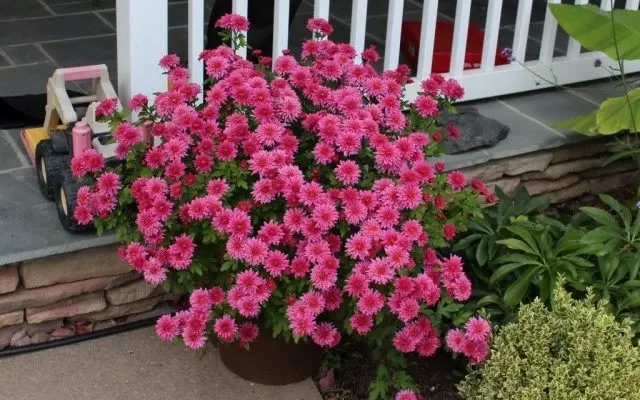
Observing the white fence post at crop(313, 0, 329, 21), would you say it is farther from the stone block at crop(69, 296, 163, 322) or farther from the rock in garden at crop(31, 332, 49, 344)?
the rock in garden at crop(31, 332, 49, 344)

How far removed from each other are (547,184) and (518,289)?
1.02 m

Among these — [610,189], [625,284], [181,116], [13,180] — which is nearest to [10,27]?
[13,180]

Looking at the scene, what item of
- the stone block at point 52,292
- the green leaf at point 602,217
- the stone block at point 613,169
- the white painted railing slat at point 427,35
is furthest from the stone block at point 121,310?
the stone block at point 613,169

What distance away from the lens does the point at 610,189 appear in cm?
400

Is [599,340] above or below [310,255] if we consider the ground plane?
below

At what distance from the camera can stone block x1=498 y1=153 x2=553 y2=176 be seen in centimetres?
363

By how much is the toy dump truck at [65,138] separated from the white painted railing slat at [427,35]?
113 centimetres

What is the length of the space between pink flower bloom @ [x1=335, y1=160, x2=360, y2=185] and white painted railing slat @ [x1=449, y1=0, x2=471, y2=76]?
133cm

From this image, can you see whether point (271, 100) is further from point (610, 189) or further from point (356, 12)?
point (610, 189)

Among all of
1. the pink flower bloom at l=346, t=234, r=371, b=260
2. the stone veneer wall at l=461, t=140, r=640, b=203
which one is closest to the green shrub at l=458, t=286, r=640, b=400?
the pink flower bloom at l=346, t=234, r=371, b=260

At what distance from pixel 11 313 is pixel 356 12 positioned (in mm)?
1488

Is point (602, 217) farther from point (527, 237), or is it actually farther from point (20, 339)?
point (20, 339)

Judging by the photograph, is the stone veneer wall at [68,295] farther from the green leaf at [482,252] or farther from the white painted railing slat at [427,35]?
the white painted railing slat at [427,35]

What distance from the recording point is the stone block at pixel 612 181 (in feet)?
13.0
